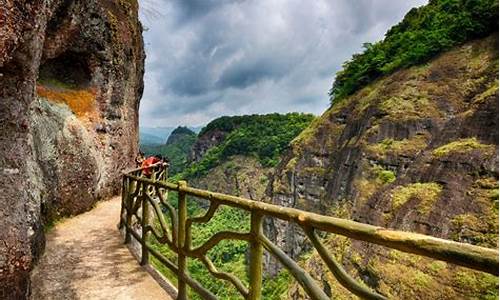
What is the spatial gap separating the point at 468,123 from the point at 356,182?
35.0ft

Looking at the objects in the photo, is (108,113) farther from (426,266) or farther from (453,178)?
(453,178)

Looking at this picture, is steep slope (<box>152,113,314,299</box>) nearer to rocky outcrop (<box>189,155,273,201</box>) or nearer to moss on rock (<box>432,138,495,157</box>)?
rocky outcrop (<box>189,155,273,201</box>)

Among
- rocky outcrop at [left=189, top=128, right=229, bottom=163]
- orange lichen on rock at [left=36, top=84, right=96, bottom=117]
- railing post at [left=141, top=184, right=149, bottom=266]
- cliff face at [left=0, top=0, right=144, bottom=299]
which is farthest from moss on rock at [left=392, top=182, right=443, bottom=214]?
rocky outcrop at [left=189, top=128, right=229, bottom=163]

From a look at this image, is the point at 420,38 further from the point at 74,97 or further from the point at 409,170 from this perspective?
the point at 74,97

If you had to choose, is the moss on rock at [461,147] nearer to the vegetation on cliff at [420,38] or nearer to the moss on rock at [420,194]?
the moss on rock at [420,194]

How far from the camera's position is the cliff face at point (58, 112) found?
4270 millimetres

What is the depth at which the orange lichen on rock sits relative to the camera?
12836 mm

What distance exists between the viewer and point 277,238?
45500 mm

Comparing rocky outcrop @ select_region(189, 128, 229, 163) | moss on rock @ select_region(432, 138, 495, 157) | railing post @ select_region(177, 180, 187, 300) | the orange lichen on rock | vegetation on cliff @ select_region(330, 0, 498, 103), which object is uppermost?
vegetation on cliff @ select_region(330, 0, 498, 103)

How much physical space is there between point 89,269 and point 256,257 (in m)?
4.19

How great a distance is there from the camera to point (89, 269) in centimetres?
654

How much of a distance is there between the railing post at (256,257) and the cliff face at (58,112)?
2.58 meters

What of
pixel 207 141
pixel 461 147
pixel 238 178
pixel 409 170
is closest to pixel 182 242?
pixel 461 147

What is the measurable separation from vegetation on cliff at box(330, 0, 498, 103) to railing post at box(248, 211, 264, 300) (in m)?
33.2
